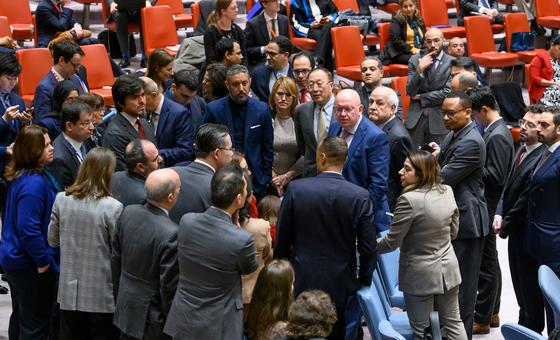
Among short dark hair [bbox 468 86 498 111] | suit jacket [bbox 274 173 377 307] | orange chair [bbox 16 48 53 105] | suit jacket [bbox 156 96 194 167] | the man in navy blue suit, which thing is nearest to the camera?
suit jacket [bbox 274 173 377 307]

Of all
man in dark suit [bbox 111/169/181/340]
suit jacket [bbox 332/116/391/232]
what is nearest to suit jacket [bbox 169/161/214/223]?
man in dark suit [bbox 111/169/181/340]

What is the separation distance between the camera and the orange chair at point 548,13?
38.4 ft

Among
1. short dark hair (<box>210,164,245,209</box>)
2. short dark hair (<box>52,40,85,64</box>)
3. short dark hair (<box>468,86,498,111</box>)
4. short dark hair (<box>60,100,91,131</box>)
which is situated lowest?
short dark hair (<box>468,86,498,111</box>)

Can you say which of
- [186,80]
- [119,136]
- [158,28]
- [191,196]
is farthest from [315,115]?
[158,28]

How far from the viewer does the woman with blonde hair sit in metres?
4.90

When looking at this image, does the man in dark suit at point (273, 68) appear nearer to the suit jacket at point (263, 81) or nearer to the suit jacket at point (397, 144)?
the suit jacket at point (263, 81)

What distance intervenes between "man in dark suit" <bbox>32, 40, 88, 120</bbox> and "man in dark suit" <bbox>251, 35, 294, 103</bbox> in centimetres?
131

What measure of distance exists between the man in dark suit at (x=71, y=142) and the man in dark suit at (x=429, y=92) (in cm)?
355

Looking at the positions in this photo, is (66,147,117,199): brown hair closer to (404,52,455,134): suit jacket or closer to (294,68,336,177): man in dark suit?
(294,68,336,177): man in dark suit

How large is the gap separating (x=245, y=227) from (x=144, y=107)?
4.31 ft

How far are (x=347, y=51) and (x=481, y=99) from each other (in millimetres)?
4156

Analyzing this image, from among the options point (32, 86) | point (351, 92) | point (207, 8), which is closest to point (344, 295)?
point (351, 92)

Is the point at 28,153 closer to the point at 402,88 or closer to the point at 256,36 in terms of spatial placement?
the point at 256,36

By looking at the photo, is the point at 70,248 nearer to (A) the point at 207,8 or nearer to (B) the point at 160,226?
(B) the point at 160,226
